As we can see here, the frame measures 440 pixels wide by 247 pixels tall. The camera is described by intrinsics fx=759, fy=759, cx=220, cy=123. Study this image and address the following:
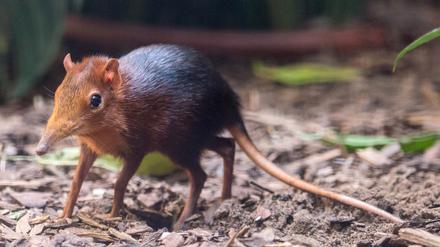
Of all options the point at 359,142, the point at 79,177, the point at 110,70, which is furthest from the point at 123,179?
the point at 359,142

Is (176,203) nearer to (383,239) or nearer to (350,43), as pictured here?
(383,239)

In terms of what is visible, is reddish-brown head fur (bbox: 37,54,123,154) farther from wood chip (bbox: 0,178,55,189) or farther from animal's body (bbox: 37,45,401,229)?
wood chip (bbox: 0,178,55,189)

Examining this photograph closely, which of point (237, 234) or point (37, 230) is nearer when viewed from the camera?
point (237, 234)

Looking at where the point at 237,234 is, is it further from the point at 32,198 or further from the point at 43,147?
the point at 32,198

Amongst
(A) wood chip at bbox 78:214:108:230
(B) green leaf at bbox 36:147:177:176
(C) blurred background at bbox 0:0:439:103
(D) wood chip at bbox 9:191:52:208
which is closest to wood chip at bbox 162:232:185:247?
(A) wood chip at bbox 78:214:108:230

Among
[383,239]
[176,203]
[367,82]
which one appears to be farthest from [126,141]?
[367,82]
